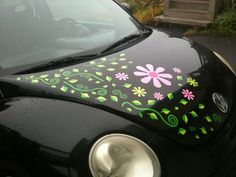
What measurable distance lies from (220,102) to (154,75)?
49cm

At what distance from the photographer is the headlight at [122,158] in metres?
2.05

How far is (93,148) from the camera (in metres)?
2.07

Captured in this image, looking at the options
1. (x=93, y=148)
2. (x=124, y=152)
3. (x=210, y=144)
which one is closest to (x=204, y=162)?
(x=210, y=144)

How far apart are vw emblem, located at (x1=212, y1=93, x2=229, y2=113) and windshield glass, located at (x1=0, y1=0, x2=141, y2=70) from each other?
0.91 m

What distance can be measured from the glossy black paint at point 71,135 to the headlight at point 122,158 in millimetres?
34

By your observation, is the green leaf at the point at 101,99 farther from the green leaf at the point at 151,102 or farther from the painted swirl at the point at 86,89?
the green leaf at the point at 151,102

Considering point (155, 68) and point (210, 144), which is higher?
point (155, 68)

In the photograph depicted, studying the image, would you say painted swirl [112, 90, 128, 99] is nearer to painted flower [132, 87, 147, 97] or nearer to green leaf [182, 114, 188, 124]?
painted flower [132, 87, 147, 97]

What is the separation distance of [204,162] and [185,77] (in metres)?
0.67

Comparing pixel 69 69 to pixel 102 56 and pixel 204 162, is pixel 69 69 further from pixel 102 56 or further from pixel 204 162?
pixel 204 162

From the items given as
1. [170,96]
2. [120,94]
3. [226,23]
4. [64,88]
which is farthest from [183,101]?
[226,23]

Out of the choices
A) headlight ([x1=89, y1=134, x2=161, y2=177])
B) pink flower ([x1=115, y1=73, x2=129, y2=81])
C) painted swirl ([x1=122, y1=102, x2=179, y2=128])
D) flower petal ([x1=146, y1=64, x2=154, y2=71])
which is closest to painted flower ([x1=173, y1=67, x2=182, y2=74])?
flower petal ([x1=146, y1=64, x2=154, y2=71])

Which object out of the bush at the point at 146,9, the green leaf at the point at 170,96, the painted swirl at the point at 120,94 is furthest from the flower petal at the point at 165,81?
the bush at the point at 146,9

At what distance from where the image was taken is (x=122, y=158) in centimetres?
209
